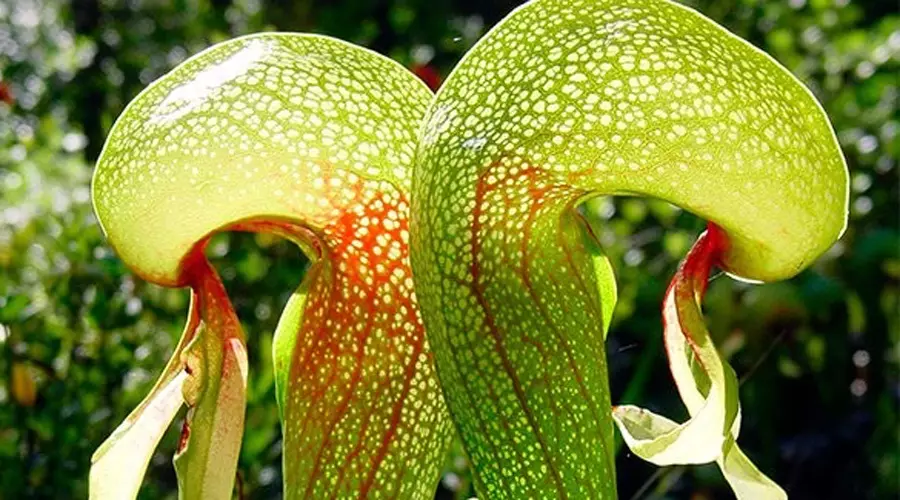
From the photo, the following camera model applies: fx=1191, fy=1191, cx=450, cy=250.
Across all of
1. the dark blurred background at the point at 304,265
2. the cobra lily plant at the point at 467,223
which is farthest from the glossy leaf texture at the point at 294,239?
the dark blurred background at the point at 304,265

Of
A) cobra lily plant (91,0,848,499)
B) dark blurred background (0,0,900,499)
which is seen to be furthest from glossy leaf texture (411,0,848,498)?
dark blurred background (0,0,900,499)

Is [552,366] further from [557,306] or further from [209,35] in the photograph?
[209,35]

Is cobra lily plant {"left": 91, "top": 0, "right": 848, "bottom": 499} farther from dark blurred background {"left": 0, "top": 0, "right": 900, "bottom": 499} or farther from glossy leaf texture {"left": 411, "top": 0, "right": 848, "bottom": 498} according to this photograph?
dark blurred background {"left": 0, "top": 0, "right": 900, "bottom": 499}

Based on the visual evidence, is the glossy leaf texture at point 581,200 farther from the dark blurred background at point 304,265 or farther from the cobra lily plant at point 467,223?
the dark blurred background at point 304,265

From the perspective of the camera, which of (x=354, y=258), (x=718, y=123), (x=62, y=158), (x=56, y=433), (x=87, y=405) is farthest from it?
(x=62, y=158)

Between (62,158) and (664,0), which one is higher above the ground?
(664,0)

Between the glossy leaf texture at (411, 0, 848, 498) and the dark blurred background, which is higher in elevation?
the glossy leaf texture at (411, 0, 848, 498)

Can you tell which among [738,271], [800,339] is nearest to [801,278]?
[800,339]
